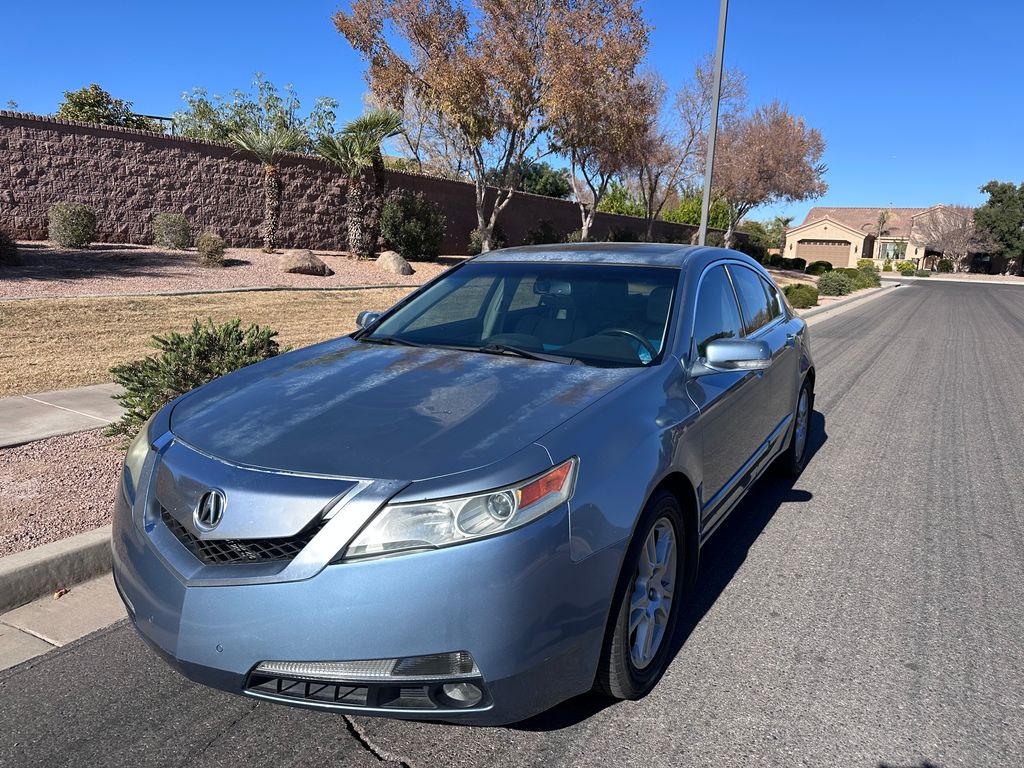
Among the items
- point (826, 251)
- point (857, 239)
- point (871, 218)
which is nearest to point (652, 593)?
point (857, 239)

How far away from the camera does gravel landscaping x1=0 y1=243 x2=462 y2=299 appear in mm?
12180

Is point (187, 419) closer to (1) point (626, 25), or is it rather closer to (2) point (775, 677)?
(2) point (775, 677)

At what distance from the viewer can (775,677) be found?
3119mm

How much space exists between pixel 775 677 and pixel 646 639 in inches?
25.3

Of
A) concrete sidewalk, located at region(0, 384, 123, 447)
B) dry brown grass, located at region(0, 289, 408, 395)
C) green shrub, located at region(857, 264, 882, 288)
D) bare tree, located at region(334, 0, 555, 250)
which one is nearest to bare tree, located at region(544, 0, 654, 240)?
bare tree, located at region(334, 0, 555, 250)

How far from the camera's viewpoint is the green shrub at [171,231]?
17.2 m

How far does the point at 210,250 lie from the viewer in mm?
15711

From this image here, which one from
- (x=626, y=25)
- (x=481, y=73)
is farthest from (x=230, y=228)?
(x=626, y=25)

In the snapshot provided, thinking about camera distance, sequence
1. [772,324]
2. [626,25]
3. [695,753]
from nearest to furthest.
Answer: [695,753], [772,324], [626,25]

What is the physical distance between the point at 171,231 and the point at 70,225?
8.23 ft

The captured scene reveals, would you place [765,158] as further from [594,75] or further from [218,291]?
[218,291]

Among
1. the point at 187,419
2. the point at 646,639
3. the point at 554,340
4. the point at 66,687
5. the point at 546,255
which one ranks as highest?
the point at 546,255

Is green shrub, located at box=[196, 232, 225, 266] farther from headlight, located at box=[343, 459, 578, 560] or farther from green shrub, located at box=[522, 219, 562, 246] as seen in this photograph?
headlight, located at box=[343, 459, 578, 560]

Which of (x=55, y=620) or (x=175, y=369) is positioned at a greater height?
(x=175, y=369)
